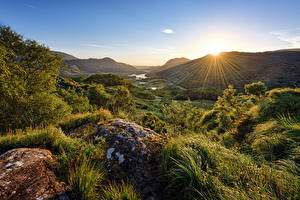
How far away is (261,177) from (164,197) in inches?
72.7

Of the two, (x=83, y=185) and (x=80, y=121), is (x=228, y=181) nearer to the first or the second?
(x=83, y=185)

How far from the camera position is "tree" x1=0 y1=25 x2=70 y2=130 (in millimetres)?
6629

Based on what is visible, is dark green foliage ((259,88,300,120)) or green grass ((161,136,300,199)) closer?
green grass ((161,136,300,199))

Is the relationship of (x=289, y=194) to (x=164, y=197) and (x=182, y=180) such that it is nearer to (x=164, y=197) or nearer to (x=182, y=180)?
(x=182, y=180)

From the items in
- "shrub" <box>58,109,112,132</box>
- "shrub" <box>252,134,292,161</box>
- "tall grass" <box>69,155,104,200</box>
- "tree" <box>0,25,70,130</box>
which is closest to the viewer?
"tall grass" <box>69,155,104,200</box>

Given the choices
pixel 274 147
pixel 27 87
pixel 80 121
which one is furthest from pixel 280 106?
pixel 27 87

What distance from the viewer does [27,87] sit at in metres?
8.83

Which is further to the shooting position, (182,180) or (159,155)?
(159,155)

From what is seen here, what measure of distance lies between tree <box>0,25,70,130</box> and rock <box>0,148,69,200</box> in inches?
189

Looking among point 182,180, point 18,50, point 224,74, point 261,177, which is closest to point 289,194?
point 261,177

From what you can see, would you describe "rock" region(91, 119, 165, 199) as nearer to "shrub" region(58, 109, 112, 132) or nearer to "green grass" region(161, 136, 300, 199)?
"green grass" region(161, 136, 300, 199)

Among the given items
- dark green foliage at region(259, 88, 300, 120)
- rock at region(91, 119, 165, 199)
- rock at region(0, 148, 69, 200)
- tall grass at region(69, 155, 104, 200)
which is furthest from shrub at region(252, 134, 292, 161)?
rock at region(0, 148, 69, 200)

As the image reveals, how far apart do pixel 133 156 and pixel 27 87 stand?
10607 mm

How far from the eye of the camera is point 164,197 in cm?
236
